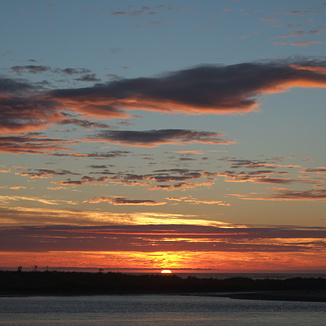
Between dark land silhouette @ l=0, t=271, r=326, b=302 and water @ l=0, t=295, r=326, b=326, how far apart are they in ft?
59.6

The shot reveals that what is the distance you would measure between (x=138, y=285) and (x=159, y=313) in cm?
4276

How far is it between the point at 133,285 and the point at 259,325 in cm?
5647

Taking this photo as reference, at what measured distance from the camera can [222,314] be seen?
2628 inches

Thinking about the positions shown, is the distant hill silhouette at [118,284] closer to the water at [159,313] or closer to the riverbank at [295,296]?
the riverbank at [295,296]

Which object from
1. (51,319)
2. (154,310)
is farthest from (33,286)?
(51,319)

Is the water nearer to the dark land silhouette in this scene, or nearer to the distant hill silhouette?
the dark land silhouette

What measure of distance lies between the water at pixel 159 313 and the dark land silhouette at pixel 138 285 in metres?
18.2

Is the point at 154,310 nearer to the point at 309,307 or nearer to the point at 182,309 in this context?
the point at 182,309

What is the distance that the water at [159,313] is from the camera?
58031 mm

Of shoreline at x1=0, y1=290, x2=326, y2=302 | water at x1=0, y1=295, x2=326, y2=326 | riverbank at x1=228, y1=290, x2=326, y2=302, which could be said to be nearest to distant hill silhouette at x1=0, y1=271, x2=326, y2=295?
shoreline at x1=0, y1=290, x2=326, y2=302

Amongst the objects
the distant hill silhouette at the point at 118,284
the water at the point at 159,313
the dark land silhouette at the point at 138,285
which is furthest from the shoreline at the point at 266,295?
the water at the point at 159,313

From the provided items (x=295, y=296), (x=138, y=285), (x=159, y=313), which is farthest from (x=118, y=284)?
(x=159, y=313)

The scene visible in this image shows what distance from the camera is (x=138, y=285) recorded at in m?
110

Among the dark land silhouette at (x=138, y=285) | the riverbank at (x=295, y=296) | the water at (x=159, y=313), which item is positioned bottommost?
the water at (x=159, y=313)
